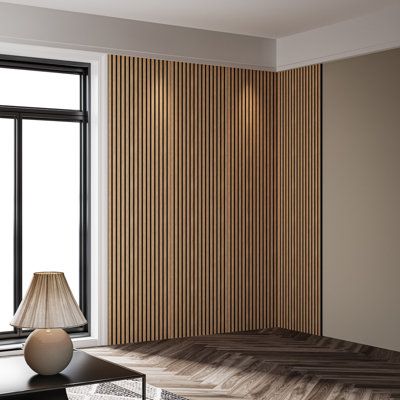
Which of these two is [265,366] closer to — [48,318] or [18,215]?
[18,215]

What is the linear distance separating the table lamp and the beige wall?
11.4 feet

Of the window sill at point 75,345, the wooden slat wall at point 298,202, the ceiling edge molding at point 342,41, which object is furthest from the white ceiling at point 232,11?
the window sill at point 75,345

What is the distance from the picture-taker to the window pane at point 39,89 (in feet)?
21.8

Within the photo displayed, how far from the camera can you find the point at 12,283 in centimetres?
667

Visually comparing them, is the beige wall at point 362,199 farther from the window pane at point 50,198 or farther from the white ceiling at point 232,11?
the window pane at point 50,198

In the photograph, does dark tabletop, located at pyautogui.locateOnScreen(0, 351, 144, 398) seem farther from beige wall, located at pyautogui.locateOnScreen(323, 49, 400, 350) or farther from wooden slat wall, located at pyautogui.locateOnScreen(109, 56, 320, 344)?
beige wall, located at pyautogui.locateOnScreen(323, 49, 400, 350)

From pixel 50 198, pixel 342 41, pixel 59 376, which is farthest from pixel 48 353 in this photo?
pixel 342 41

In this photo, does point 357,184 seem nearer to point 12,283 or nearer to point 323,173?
point 323,173

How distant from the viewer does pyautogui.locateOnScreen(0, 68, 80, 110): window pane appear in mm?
6648

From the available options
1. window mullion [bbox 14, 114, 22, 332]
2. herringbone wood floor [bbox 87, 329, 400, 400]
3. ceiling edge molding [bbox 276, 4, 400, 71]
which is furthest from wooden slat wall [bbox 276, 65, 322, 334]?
window mullion [bbox 14, 114, 22, 332]

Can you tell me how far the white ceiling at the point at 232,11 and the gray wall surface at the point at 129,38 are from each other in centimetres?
10

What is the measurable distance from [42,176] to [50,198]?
206 mm

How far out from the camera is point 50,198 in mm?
6859

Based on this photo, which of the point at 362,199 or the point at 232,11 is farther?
the point at 362,199
